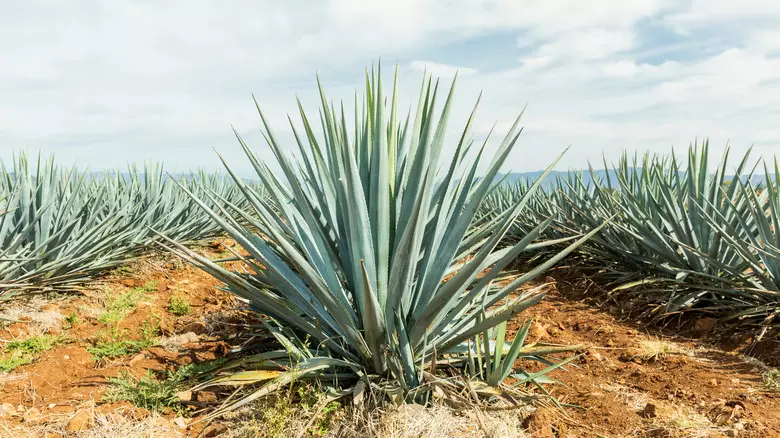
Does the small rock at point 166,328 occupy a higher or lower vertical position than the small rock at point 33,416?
lower

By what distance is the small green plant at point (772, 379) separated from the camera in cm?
266

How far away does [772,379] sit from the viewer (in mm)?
2752

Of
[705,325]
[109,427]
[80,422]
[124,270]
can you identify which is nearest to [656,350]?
[705,325]

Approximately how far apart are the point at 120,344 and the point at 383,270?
193 cm

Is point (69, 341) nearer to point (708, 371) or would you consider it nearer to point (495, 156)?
point (495, 156)

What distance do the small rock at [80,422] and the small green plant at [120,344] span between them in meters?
0.83

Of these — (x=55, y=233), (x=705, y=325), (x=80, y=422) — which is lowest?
(x=705, y=325)

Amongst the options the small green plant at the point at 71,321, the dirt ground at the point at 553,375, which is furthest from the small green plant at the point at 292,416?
the small green plant at the point at 71,321

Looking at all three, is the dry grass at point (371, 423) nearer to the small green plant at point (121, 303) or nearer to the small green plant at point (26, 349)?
the small green plant at point (26, 349)

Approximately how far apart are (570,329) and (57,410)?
3035mm

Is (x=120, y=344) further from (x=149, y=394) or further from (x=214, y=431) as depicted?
(x=214, y=431)

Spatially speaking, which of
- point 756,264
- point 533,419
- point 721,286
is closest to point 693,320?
point 721,286

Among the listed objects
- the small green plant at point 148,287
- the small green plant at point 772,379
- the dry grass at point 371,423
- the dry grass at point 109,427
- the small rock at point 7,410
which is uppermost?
the dry grass at point 371,423

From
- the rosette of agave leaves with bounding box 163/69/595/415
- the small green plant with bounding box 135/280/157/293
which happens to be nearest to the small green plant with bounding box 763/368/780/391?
the rosette of agave leaves with bounding box 163/69/595/415
